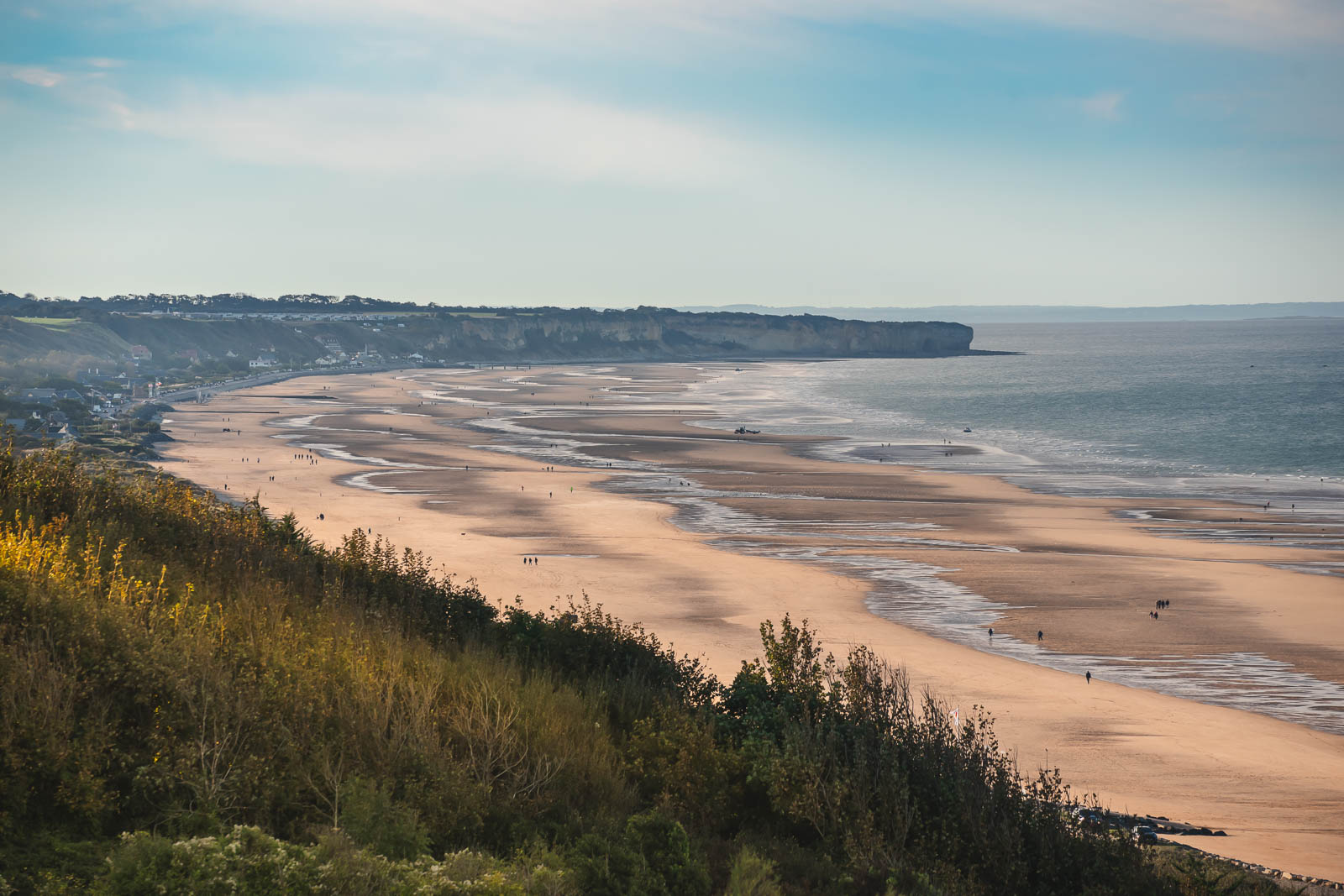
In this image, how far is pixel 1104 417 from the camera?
86.6 meters

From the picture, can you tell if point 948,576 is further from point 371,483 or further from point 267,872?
point 371,483

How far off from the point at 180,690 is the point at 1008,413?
91080 millimetres

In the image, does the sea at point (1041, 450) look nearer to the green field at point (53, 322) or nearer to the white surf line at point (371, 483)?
the white surf line at point (371, 483)

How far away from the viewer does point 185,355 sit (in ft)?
524

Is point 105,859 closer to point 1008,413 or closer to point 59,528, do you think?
point 59,528

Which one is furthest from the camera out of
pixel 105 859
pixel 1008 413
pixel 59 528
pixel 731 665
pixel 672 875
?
pixel 1008 413

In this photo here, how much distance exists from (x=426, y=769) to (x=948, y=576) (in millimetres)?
27110

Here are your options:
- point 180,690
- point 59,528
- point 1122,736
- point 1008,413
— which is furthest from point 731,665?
point 1008,413

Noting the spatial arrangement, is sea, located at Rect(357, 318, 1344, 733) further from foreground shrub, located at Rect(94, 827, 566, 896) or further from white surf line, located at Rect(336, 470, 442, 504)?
foreground shrub, located at Rect(94, 827, 566, 896)

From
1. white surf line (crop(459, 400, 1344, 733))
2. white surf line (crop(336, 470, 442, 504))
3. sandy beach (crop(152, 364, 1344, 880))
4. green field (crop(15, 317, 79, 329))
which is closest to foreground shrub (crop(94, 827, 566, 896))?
sandy beach (crop(152, 364, 1344, 880))

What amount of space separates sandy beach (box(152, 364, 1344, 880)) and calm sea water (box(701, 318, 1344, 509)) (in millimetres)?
7699

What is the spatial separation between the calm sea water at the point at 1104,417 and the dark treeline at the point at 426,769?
44.2m

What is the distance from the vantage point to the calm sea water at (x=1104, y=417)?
55.1 metres

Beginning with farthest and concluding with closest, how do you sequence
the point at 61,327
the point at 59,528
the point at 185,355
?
the point at 185,355
the point at 61,327
the point at 59,528
